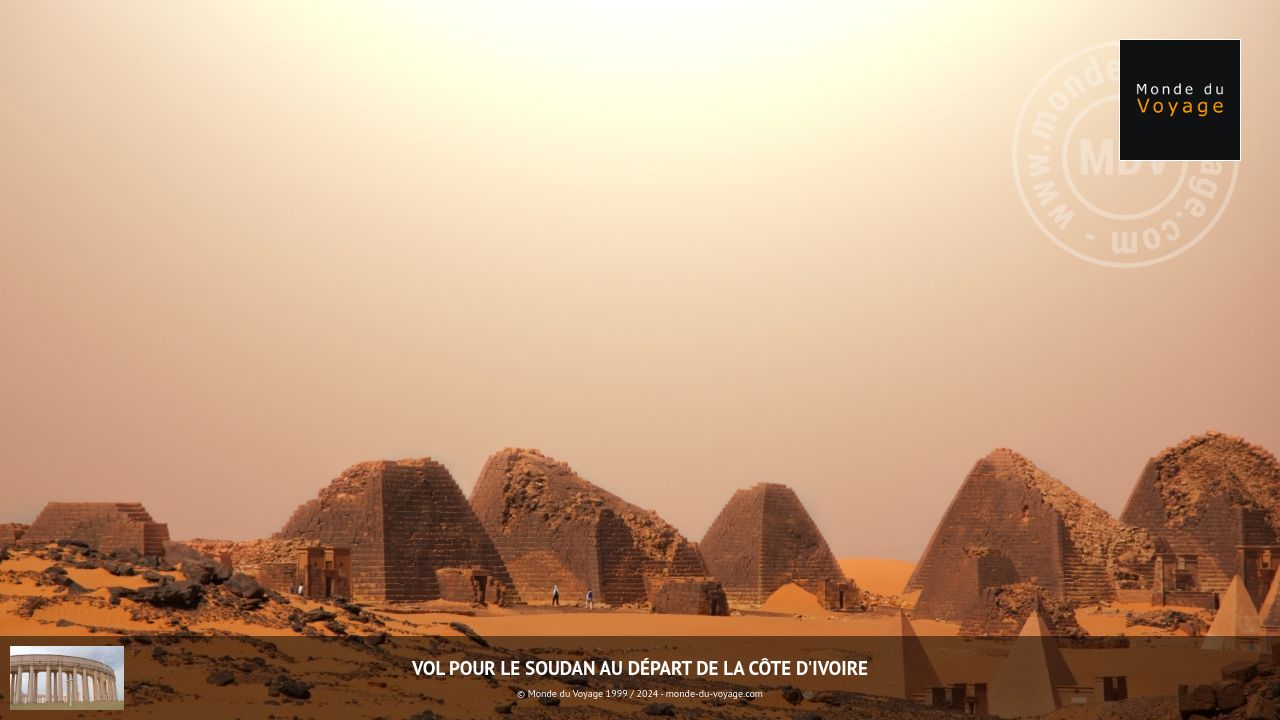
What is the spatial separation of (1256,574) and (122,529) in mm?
35559

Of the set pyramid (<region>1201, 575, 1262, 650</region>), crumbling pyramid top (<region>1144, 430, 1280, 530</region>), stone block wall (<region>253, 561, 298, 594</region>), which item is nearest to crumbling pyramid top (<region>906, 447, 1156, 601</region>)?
crumbling pyramid top (<region>1144, 430, 1280, 530</region>)

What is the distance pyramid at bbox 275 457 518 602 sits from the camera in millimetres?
34500

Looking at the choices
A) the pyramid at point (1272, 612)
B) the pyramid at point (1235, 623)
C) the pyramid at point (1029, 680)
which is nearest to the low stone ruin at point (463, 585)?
the pyramid at point (1029, 680)

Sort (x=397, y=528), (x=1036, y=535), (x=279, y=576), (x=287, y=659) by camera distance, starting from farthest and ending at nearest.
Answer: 1. (x=1036, y=535)
2. (x=397, y=528)
3. (x=279, y=576)
4. (x=287, y=659)

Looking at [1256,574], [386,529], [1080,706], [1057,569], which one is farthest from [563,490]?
[1080,706]

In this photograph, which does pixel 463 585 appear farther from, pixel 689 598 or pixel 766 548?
pixel 766 548

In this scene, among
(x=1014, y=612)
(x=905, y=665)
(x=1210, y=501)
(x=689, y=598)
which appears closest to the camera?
(x=905, y=665)

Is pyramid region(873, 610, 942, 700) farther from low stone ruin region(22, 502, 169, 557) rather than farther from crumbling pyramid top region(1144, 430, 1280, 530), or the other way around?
crumbling pyramid top region(1144, 430, 1280, 530)

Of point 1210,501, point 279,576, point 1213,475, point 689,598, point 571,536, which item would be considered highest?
point 1213,475

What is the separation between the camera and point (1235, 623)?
32.2 meters

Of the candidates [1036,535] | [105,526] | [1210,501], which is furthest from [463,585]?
[1210,501]

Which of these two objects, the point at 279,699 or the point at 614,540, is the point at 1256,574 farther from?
the point at 279,699

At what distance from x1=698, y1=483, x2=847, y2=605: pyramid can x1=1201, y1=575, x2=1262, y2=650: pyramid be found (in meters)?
17.4

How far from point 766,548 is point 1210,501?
1654 cm
